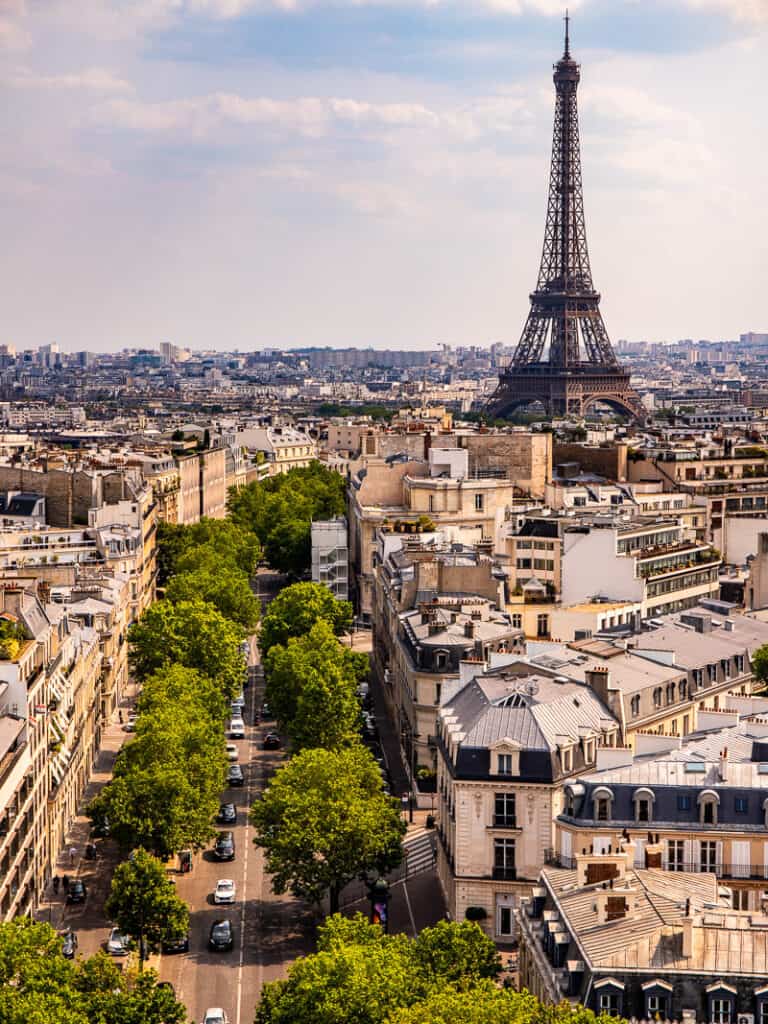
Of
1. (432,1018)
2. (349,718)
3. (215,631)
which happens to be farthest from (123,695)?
(432,1018)

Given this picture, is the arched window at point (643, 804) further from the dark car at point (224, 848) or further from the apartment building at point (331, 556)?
the apartment building at point (331, 556)

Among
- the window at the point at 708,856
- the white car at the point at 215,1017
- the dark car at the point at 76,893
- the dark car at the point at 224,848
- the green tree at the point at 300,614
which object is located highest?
the green tree at the point at 300,614

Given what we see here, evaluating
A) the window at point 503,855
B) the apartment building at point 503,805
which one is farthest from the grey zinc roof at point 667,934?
the window at point 503,855

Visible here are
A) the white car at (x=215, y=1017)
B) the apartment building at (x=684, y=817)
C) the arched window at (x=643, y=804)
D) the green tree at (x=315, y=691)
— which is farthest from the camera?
the green tree at (x=315, y=691)

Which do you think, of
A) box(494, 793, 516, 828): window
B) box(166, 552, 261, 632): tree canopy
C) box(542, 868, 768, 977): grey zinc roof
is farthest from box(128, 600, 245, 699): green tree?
box(542, 868, 768, 977): grey zinc roof

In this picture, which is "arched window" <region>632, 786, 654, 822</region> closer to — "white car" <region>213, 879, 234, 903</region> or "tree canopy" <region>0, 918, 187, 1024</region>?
"tree canopy" <region>0, 918, 187, 1024</region>

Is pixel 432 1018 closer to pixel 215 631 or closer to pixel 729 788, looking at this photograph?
pixel 729 788

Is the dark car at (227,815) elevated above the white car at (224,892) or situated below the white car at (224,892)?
above
